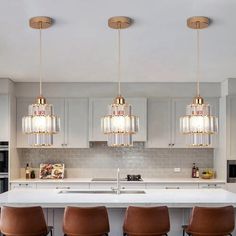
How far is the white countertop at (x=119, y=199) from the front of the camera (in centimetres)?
365

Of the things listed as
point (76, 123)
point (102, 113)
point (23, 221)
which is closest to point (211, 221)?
point (23, 221)

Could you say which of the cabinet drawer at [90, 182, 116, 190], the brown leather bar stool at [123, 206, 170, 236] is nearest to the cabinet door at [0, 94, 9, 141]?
the cabinet drawer at [90, 182, 116, 190]

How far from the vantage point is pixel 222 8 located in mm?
3014

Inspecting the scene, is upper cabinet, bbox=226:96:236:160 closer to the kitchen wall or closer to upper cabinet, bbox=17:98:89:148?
the kitchen wall

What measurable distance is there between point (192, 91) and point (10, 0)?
4.21 m

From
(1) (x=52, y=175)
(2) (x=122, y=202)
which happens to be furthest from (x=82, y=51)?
(1) (x=52, y=175)

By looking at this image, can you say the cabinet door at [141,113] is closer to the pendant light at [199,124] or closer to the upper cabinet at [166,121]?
the upper cabinet at [166,121]

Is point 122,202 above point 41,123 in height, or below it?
below

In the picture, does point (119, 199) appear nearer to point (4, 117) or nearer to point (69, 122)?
point (69, 122)

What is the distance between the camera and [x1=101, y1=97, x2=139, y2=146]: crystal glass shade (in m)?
3.62

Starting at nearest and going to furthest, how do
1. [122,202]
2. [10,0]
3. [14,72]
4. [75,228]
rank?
[10,0]
[75,228]
[122,202]
[14,72]

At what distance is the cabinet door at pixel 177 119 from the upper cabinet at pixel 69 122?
1.50m

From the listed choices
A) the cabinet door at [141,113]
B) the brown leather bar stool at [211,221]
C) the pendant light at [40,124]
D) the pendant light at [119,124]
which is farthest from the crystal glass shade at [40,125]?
the cabinet door at [141,113]

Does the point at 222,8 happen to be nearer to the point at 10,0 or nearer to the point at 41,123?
the point at 10,0
